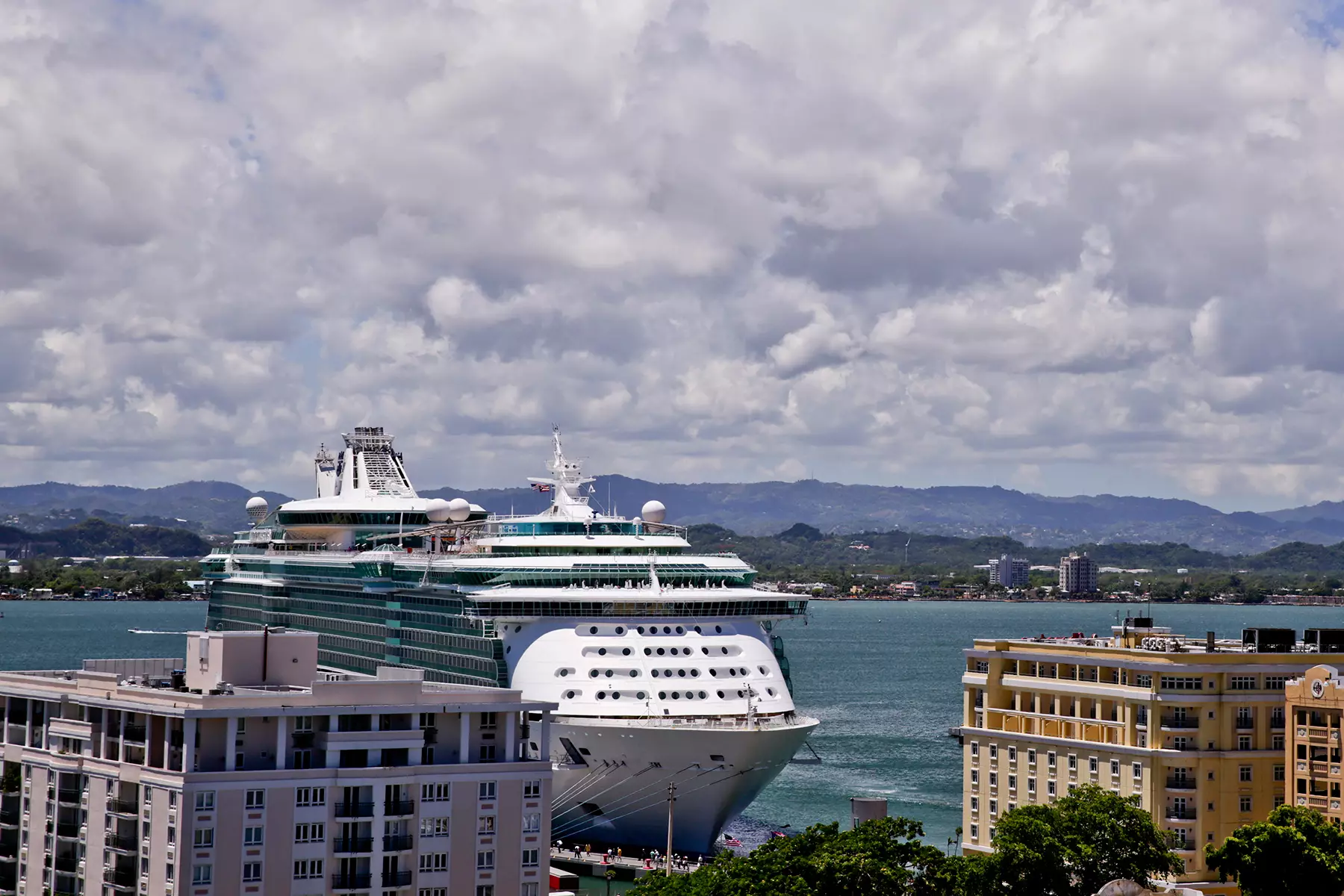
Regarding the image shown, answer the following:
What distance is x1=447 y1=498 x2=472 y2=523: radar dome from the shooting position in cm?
10438

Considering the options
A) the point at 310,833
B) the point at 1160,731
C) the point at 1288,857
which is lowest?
the point at 1288,857

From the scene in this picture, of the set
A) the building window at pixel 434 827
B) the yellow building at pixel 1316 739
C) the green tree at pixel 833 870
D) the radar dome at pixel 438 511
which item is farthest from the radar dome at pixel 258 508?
the yellow building at pixel 1316 739

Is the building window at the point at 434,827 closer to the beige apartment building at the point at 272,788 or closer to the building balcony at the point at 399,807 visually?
the beige apartment building at the point at 272,788

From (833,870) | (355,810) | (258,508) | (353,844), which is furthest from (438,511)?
(833,870)

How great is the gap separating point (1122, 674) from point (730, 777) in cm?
1549

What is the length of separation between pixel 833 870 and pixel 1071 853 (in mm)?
7133

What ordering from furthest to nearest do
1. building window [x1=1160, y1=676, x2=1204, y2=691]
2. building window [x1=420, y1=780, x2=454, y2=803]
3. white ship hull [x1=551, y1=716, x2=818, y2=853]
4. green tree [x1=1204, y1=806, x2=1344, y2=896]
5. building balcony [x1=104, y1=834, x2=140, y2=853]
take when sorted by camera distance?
1. white ship hull [x1=551, y1=716, x2=818, y2=853]
2. building window [x1=1160, y1=676, x2=1204, y2=691]
3. green tree [x1=1204, y1=806, x2=1344, y2=896]
4. building window [x1=420, y1=780, x2=454, y2=803]
5. building balcony [x1=104, y1=834, x2=140, y2=853]

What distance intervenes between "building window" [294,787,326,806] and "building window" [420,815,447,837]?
2.71 metres

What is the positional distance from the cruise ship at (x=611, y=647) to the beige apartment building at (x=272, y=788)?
34.2 ft

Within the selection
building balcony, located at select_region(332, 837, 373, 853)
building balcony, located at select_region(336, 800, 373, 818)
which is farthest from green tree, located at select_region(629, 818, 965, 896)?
building balcony, located at select_region(336, 800, 373, 818)

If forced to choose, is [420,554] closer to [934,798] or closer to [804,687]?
[934,798]

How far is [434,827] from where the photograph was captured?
5134 cm

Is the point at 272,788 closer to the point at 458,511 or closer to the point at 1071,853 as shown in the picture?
the point at 1071,853

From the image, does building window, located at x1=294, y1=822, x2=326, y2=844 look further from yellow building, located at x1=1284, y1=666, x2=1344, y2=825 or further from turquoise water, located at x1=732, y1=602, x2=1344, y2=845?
turquoise water, located at x1=732, y1=602, x2=1344, y2=845
